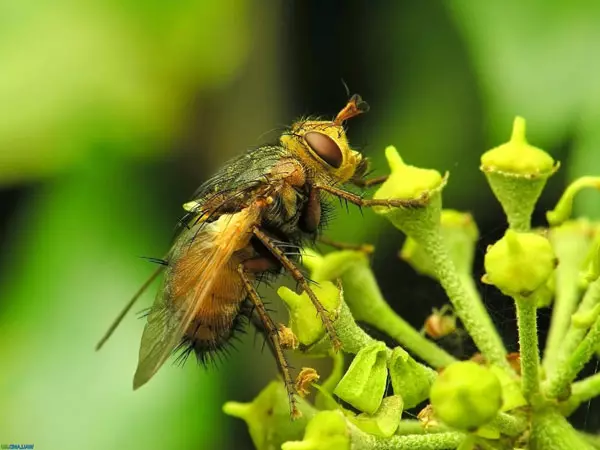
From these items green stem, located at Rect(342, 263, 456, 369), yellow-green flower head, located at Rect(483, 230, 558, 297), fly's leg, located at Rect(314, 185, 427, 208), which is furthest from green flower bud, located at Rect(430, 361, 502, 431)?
fly's leg, located at Rect(314, 185, 427, 208)

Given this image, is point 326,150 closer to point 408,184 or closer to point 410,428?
point 408,184

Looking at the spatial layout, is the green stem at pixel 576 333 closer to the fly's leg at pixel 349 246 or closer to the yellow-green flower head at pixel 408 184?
the yellow-green flower head at pixel 408 184

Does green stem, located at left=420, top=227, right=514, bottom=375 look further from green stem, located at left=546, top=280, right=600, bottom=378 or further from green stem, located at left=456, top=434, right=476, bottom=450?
green stem, located at left=456, top=434, right=476, bottom=450

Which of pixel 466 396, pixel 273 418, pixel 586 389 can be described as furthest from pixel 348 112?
pixel 466 396

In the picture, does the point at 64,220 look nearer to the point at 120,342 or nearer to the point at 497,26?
the point at 120,342

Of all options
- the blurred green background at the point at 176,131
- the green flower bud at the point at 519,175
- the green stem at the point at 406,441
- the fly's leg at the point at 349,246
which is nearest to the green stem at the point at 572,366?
the green stem at the point at 406,441

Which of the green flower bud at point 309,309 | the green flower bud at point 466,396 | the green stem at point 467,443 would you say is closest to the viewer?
the green flower bud at point 466,396
